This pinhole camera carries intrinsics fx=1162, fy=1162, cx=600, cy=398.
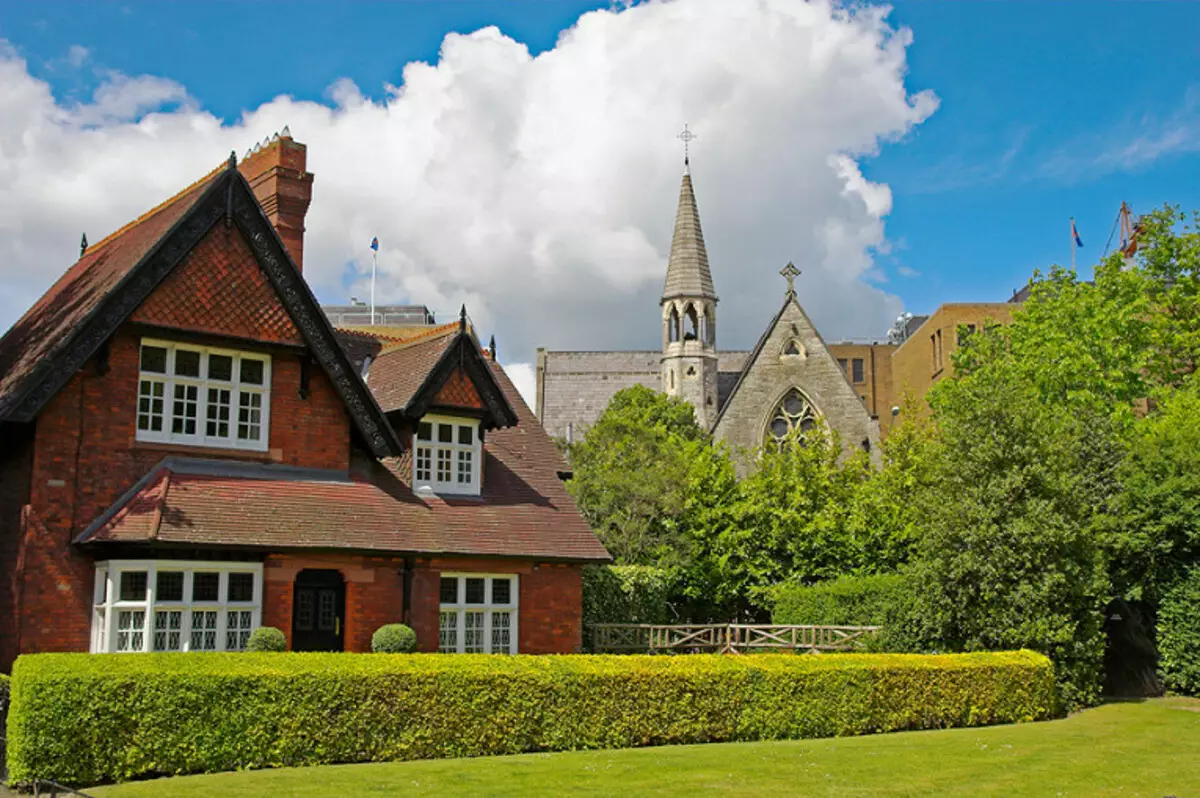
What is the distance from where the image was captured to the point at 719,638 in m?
32.9

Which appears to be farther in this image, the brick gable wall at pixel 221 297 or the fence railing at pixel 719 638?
the fence railing at pixel 719 638

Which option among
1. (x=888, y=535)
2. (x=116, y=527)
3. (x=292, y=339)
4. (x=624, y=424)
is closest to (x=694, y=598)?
(x=888, y=535)

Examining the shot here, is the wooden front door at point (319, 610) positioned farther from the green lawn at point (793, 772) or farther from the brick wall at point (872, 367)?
the brick wall at point (872, 367)

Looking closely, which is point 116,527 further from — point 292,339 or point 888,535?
point 888,535

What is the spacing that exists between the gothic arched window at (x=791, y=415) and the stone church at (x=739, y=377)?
0.05 metres

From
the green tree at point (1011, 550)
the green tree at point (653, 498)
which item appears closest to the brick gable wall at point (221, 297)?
the green tree at point (1011, 550)

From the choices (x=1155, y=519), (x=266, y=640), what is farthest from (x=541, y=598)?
(x=1155, y=519)

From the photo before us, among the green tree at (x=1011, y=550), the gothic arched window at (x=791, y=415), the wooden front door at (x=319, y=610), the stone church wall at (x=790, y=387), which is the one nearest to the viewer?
the wooden front door at (x=319, y=610)

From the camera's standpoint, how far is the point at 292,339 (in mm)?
22688

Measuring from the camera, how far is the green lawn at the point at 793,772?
14.1m

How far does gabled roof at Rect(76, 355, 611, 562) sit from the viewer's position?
19.9 m

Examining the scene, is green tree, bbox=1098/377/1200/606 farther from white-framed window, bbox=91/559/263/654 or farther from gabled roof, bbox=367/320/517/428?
white-framed window, bbox=91/559/263/654

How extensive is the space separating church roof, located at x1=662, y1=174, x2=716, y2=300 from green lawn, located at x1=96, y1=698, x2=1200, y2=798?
4631 cm

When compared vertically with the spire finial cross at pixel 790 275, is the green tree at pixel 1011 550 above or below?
below
